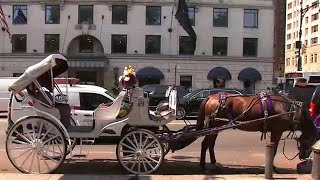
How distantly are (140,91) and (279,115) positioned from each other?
2736 millimetres

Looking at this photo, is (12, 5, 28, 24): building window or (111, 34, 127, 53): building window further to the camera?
(111, 34, 127, 53): building window

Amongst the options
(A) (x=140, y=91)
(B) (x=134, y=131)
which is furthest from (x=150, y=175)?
(A) (x=140, y=91)

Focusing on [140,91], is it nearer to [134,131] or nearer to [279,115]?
[134,131]

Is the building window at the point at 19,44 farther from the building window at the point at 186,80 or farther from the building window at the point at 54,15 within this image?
the building window at the point at 186,80

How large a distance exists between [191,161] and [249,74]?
4238 cm

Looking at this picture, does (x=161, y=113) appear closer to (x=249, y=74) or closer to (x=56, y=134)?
(x=56, y=134)

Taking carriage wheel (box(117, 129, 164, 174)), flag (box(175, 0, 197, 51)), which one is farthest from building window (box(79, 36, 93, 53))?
carriage wheel (box(117, 129, 164, 174))

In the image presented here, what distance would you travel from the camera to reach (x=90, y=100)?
15773mm

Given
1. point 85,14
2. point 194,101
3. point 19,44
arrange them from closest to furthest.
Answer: point 194,101, point 85,14, point 19,44

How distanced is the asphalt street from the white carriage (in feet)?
1.59

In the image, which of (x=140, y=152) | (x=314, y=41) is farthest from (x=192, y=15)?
(x=314, y=41)

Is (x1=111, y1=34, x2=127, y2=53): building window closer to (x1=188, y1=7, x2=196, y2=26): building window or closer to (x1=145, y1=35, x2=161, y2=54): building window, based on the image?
(x1=145, y1=35, x2=161, y2=54): building window

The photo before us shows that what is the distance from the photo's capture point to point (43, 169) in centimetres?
956

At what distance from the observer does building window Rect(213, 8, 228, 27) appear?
53125mm
